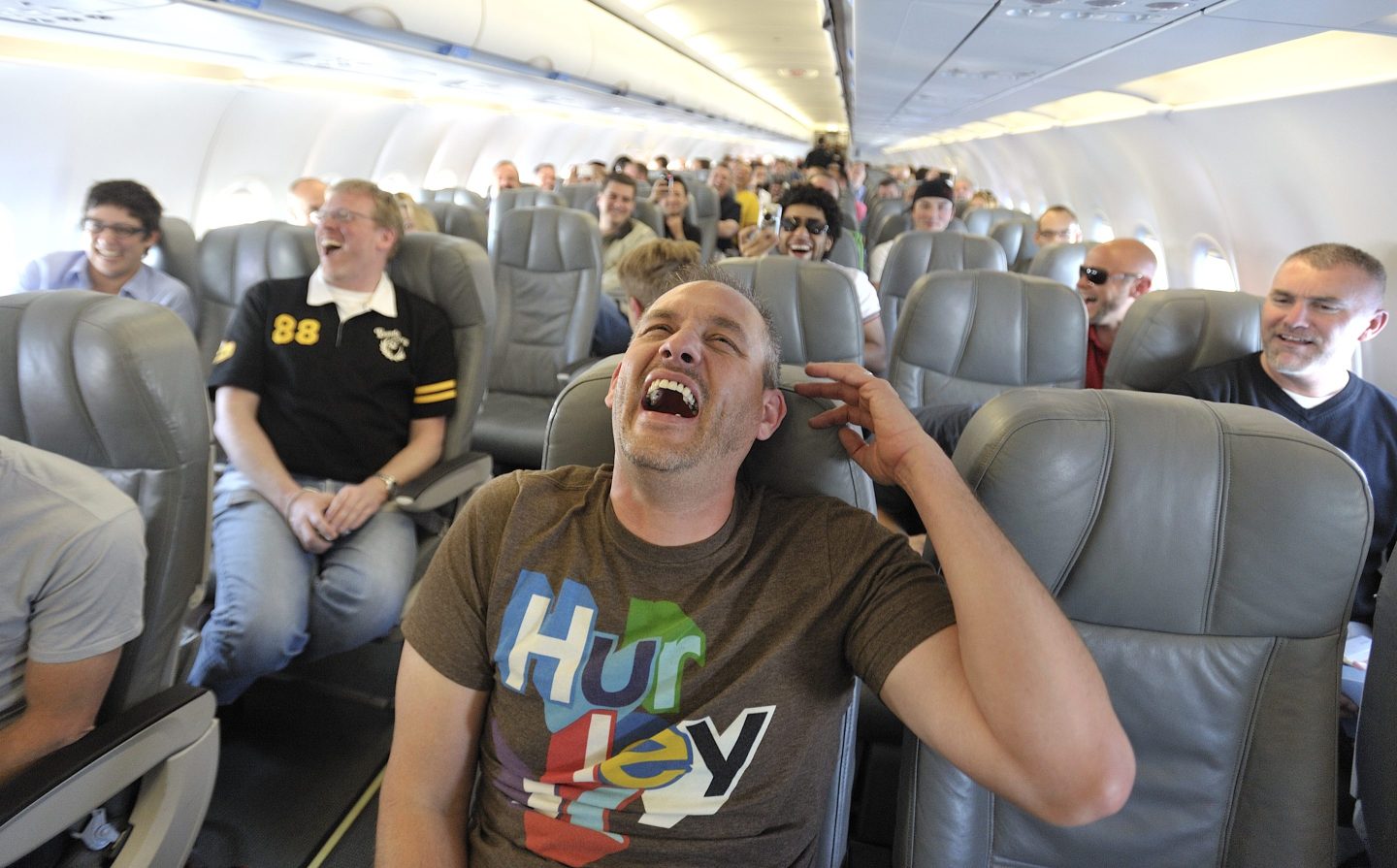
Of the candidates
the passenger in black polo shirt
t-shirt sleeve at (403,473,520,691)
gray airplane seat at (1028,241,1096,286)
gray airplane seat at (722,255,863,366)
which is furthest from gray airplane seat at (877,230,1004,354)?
t-shirt sleeve at (403,473,520,691)

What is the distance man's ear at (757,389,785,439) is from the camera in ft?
5.18

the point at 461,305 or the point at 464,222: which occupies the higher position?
the point at 464,222

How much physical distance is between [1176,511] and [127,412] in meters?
1.99

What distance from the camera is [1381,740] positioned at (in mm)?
1464

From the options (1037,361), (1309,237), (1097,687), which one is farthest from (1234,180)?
(1097,687)

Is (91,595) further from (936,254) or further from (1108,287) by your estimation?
(936,254)

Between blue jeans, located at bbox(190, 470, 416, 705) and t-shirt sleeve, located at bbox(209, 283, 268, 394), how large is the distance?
0.32m

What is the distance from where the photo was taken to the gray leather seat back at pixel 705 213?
8.94m

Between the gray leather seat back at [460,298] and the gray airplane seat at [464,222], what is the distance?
3.07m

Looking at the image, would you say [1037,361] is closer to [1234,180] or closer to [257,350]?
[257,350]

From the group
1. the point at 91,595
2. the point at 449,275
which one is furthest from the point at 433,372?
the point at 91,595

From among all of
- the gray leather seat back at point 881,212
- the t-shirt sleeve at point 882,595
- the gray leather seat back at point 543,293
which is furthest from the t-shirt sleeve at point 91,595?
the gray leather seat back at point 881,212

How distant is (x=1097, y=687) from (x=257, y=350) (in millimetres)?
2749

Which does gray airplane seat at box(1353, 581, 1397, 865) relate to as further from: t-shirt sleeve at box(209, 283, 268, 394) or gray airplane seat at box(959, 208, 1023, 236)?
gray airplane seat at box(959, 208, 1023, 236)
